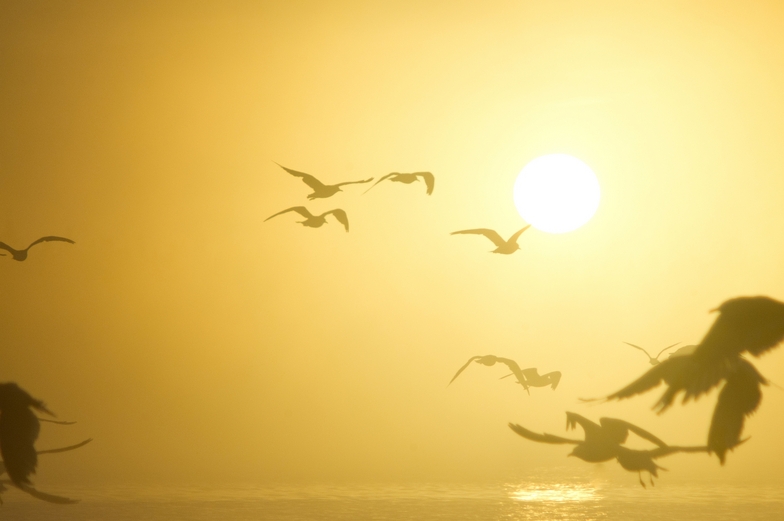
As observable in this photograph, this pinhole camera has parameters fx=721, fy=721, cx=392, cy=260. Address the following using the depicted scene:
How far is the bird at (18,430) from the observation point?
8.66 meters

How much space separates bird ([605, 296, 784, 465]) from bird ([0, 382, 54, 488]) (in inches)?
270

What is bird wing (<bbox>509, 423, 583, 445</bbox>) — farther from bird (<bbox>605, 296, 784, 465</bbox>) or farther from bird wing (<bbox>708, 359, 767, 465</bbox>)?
bird wing (<bbox>708, 359, 767, 465</bbox>)

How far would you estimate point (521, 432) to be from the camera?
7539mm

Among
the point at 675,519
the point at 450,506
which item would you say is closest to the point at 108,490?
the point at 450,506

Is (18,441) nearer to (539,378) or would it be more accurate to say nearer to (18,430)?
(18,430)

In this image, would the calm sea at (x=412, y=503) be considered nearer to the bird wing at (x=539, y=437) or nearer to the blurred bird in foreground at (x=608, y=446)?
the blurred bird in foreground at (x=608, y=446)

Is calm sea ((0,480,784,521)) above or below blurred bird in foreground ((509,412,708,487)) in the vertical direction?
below

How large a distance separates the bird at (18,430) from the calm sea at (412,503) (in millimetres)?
47993

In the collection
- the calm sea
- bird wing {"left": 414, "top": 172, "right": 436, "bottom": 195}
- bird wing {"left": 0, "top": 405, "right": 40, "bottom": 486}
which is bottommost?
the calm sea

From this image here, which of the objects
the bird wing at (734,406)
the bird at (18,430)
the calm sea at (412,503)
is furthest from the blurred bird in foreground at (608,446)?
the calm sea at (412,503)

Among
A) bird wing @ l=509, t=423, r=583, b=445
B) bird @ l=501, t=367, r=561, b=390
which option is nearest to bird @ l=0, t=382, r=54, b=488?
bird wing @ l=509, t=423, r=583, b=445

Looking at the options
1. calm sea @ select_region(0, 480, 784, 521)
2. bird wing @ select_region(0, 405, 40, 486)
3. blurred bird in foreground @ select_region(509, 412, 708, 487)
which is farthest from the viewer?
calm sea @ select_region(0, 480, 784, 521)

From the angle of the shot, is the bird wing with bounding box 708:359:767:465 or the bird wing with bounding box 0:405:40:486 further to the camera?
the bird wing with bounding box 0:405:40:486

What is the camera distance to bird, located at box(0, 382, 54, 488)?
8656mm
